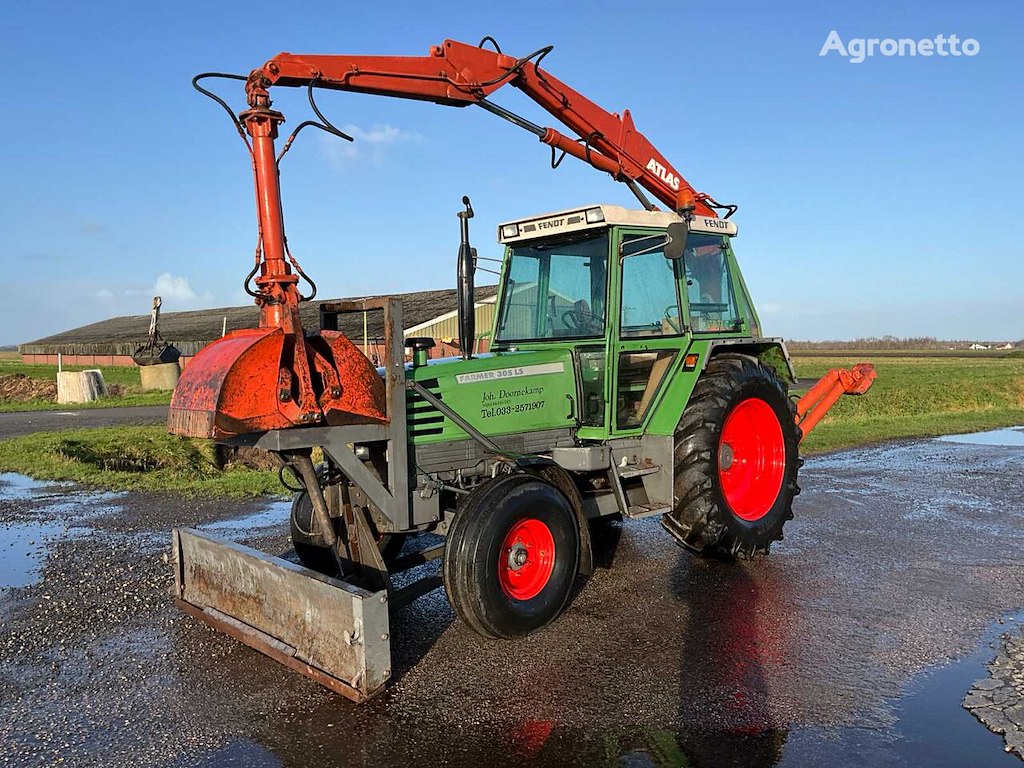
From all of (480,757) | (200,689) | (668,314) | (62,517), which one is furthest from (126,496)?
(480,757)

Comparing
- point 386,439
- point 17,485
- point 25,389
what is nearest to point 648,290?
point 386,439

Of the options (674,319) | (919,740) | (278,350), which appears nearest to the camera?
(919,740)

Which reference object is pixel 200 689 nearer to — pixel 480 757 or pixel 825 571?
pixel 480 757

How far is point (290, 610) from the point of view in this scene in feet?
14.3

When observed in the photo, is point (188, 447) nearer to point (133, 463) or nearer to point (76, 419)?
point (133, 463)

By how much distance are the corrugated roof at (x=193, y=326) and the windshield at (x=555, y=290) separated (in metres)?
19.0

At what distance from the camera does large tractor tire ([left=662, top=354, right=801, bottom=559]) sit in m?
6.01

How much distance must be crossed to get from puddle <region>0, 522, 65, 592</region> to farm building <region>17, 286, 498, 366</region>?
16.9 meters

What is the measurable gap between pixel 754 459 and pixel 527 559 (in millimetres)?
2813

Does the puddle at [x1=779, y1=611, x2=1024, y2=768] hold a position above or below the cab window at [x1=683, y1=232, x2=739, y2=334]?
below

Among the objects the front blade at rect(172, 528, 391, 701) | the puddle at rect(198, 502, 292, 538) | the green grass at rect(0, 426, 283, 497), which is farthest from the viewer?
the green grass at rect(0, 426, 283, 497)

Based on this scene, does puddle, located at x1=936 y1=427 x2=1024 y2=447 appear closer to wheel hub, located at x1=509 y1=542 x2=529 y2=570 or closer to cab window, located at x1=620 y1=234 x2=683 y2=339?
cab window, located at x1=620 y1=234 x2=683 y2=339

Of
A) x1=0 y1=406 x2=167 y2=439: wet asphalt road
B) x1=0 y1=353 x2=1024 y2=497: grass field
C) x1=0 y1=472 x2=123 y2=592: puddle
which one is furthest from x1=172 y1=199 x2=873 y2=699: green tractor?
x1=0 y1=406 x2=167 y2=439: wet asphalt road

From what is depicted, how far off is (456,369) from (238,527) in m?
3.78
